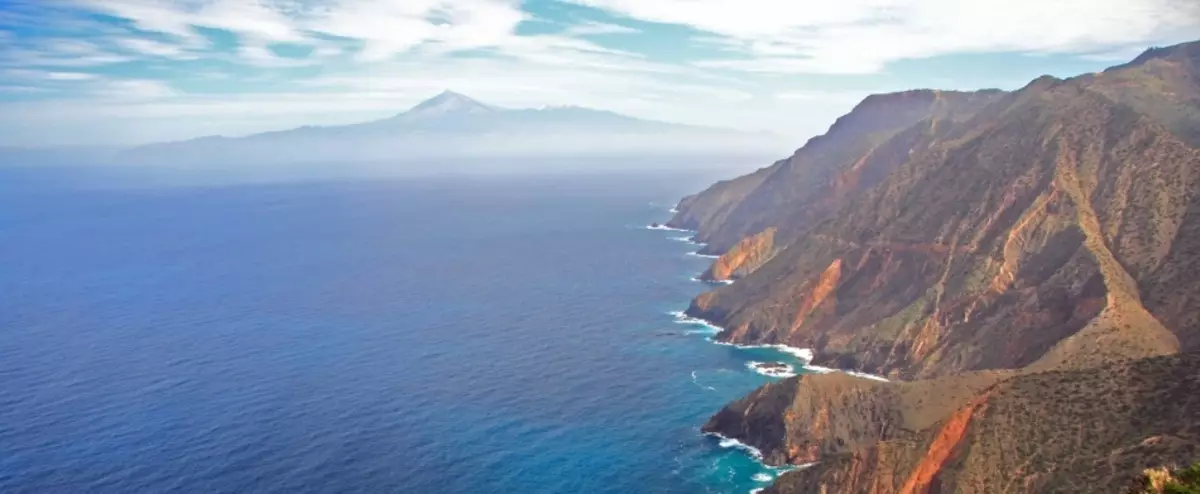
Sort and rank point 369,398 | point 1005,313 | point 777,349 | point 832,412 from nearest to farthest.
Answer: point 832,412
point 369,398
point 1005,313
point 777,349

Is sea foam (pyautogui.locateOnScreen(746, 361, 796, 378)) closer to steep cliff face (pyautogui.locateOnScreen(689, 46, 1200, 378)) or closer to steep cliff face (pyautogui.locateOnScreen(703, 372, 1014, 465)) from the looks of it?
steep cliff face (pyautogui.locateOnScreen(689, 46, 1200, 378))

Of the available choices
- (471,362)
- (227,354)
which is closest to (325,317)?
(227,354)

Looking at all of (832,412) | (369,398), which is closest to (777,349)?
(832,412)

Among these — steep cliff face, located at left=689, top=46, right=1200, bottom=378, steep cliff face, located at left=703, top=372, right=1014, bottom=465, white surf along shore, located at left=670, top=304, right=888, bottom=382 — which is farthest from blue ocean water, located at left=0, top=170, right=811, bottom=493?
steep cliff face, located at left=689, top=46, right=1200, bottom=378

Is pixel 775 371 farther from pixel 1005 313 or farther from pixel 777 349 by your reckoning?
pixel 1005 313

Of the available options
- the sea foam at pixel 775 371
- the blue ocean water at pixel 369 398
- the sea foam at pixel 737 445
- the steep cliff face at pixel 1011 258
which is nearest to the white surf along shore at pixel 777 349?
the sea foam at pixel 775 371
